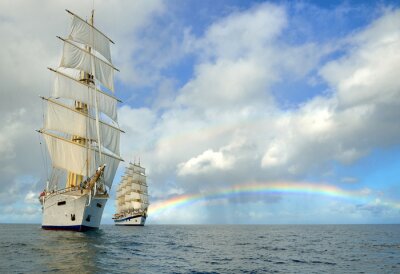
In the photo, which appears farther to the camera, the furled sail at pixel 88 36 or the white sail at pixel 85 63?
the furled sail at pixel 88 36

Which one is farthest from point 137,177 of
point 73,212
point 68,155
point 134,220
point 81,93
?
point 73,212

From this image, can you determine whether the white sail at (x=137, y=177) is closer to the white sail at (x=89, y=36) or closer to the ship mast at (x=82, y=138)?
the ship mast at (x=82, y=138)

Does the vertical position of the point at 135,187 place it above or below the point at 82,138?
below

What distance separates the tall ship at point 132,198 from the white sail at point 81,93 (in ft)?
226

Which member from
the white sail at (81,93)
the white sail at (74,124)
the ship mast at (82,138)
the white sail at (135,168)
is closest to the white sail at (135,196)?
the white sail at (135,168)

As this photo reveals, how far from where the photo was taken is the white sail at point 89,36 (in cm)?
8088

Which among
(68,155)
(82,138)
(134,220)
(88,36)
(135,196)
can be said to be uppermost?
(88,36)

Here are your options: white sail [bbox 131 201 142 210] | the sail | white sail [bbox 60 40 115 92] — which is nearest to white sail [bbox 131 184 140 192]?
white sail [bbox 131 201 142 210]

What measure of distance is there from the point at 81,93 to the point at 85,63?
24.4 ft

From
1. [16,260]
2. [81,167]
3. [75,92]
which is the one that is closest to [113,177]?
[81,167]

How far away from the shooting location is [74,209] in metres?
60.0

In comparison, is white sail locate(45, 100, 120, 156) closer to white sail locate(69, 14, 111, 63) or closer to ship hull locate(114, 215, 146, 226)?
white sail locate(69, 14, 111, 63)

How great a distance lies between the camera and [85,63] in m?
80.6

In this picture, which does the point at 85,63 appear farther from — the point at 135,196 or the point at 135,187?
the point at 135,187
